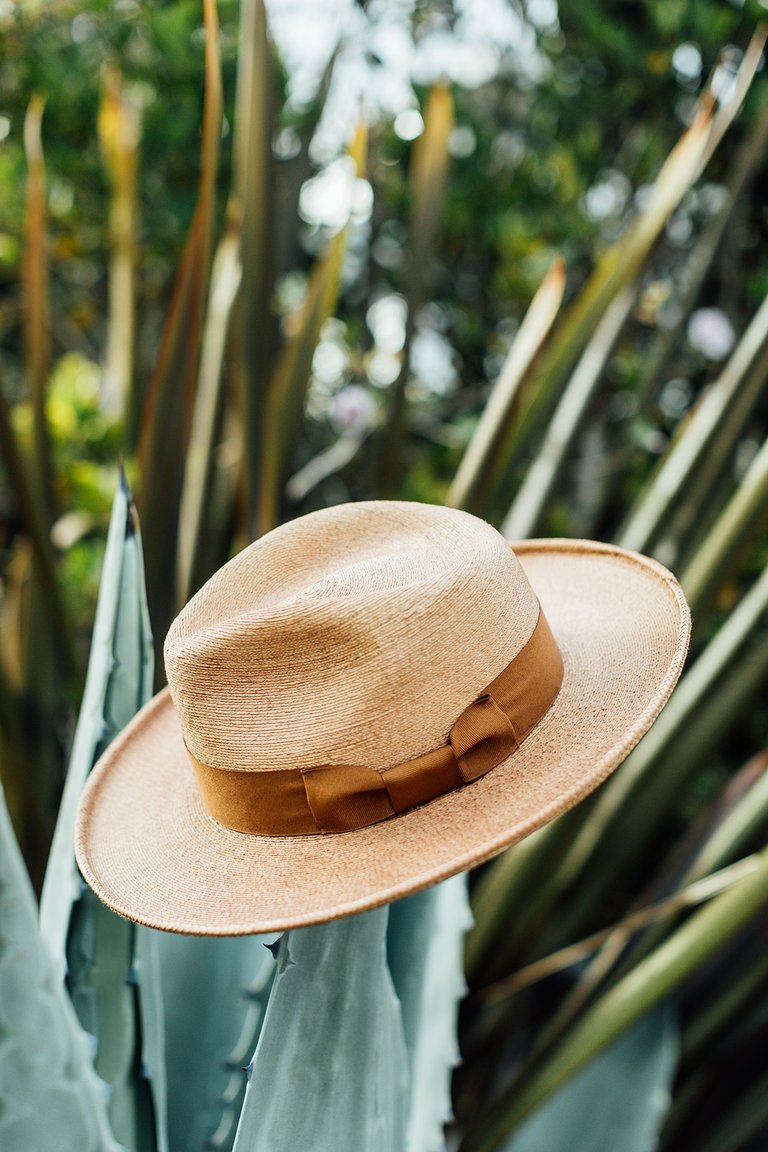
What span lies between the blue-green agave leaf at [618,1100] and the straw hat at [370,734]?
2.05 ft

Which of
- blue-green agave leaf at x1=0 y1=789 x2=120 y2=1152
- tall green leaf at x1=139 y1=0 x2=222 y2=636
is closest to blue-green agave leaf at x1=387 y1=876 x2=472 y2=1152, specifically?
blue-green agave leaf at x1=0 y1=789 x2=120 y2=1152

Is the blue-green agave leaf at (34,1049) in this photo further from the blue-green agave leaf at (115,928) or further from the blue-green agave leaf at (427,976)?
the blue-green agave leaf at (427,976)

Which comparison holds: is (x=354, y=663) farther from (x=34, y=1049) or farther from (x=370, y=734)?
(x=34, y=1049)

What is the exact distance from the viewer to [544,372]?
1.28 metres

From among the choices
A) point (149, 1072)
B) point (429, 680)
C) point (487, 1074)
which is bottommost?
point (487, 1074)

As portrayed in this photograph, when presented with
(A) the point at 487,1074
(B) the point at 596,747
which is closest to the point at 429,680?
(B) the point at 596,747

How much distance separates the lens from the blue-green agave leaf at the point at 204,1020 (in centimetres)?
78

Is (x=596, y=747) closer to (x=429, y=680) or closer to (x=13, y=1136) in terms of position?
(x=429, y=680)

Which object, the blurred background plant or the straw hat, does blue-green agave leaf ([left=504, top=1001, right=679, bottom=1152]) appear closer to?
the blurred background plant

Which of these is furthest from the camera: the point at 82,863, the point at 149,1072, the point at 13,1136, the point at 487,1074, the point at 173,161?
the point at 173,161

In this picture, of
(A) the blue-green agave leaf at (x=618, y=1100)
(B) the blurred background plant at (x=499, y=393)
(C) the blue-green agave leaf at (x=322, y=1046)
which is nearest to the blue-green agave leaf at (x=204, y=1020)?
(B) the blurred background plant at (x=499, y=393)

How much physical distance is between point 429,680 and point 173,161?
1851 mm

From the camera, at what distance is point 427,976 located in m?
0.87

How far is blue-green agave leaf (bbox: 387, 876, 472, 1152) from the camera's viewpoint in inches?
33.9
